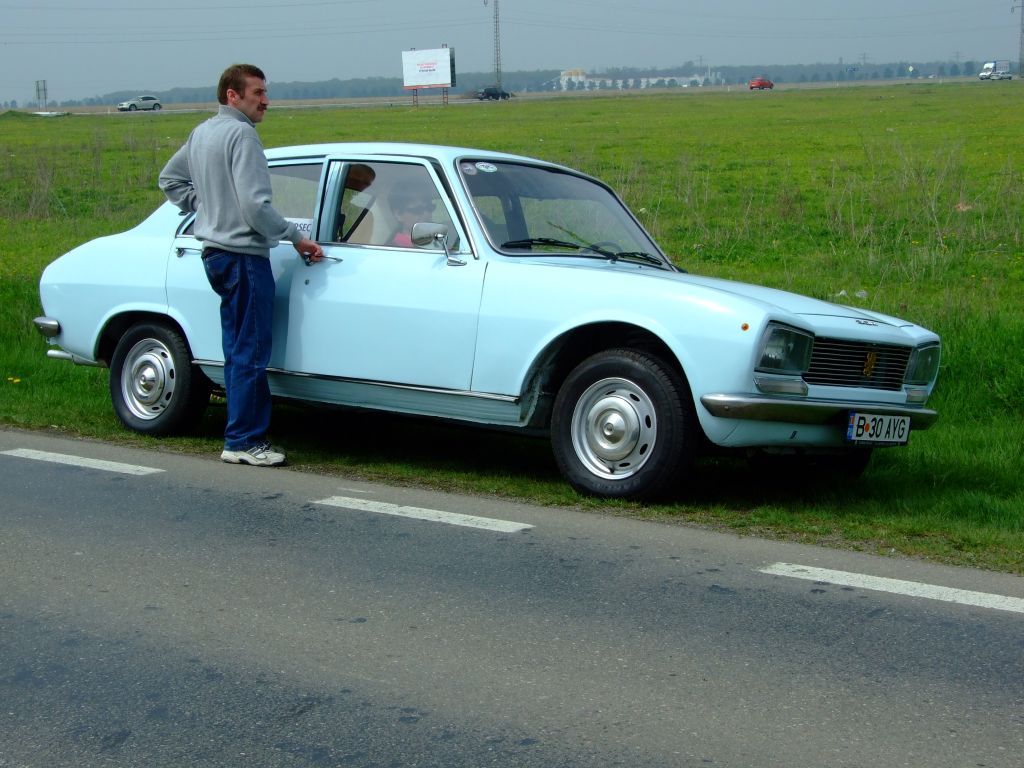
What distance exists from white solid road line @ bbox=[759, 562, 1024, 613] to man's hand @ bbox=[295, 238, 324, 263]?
121 inches

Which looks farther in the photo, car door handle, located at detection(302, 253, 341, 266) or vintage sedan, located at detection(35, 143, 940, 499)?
car door handle, located at detection(302, 253, 341, 266)

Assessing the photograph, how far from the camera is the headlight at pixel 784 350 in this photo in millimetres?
6137

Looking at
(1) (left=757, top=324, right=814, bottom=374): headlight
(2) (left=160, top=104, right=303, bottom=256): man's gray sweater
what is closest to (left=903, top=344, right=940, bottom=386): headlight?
(1) (left=757, top=324, right=814, bottom=374): headlight

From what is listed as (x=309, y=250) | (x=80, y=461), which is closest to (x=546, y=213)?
(x=309, y=250)

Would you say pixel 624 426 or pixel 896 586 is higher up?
pixel 624 426

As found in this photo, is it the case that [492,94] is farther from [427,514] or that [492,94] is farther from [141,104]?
[427,514]

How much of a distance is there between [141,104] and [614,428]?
109419mm

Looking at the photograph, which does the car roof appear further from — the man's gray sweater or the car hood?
the car hood

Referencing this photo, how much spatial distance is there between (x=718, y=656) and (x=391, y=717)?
1.08 meters

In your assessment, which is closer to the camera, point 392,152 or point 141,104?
point 392,152

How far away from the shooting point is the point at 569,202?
7.66m

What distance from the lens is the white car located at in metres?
109

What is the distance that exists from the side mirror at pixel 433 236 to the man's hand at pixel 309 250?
62cm

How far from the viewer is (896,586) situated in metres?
5.06
